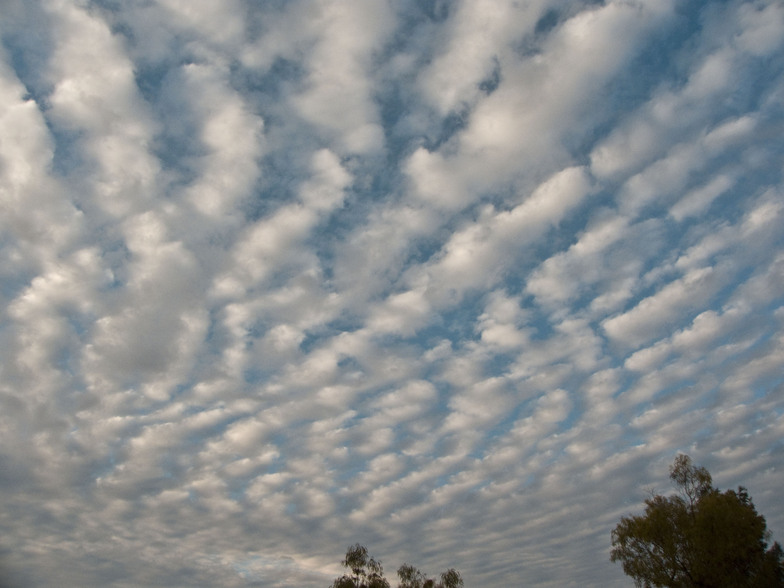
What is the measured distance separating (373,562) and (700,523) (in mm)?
55184

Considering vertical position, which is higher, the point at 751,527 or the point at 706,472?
the point at 706,472

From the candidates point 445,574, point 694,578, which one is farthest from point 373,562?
point 694,578

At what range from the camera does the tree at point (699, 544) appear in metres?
61.9

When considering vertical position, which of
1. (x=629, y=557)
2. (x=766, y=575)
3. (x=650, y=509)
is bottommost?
(x=766, y=575)

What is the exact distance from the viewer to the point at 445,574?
105312mm

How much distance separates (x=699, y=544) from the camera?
6284cm

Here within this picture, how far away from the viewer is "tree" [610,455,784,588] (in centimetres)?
6188

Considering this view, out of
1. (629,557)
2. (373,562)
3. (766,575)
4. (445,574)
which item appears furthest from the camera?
(445,574)

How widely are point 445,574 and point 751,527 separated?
59.5 meters

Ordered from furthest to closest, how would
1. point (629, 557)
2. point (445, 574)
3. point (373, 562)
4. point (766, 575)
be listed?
1. point (445, 574)
2. point (373, 562)
3. point (629, 557)
4. point (766, 575)

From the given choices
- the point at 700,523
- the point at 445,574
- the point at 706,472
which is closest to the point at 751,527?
the point at 700,523

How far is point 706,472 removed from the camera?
73.2 m

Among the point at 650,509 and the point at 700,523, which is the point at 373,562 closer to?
the point at 650,509

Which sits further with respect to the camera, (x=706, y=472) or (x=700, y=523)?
(x=706, y=472)
